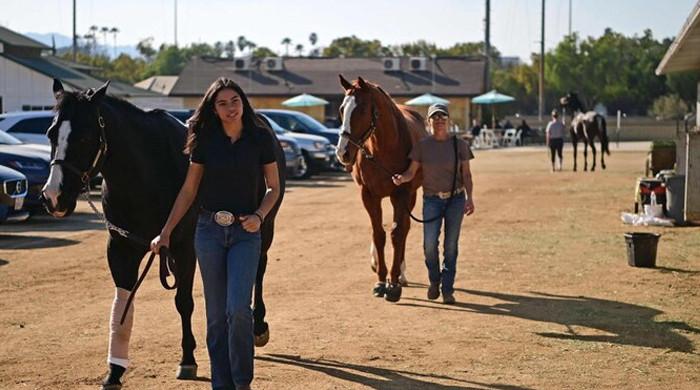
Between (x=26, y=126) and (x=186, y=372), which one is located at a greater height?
(x=26, y=126)

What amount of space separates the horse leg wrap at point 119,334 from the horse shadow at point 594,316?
3.84m

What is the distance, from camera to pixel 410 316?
11.7 meters

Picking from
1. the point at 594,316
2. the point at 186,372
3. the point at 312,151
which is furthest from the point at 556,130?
the point at 186,372

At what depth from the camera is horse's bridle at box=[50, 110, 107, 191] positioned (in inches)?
321

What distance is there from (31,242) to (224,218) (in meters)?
11.5

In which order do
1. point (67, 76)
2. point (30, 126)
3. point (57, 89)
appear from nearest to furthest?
point (57, 89), point (30, 126), point (67, 76)


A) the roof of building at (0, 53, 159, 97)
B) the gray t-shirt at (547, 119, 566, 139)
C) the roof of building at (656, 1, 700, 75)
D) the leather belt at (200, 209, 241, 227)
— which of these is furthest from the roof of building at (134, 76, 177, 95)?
the leather belt at (200, 209, 241, 227)

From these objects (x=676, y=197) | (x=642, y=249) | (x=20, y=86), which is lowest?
(x=642, y=249)

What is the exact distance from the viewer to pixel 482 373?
30.0 ft

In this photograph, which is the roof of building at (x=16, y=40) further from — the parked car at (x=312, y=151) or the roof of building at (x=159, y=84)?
the roof of building at (x=159, y=84)

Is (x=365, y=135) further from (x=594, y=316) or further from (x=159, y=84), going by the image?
(x=159, y=84)

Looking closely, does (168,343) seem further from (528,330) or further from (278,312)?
(528,330)

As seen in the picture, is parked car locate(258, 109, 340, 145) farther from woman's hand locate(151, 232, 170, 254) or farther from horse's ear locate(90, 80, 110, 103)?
woman's hand locate(151, 232, 170, 254)

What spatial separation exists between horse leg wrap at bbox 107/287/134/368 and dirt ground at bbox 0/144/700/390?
0.88 feet
